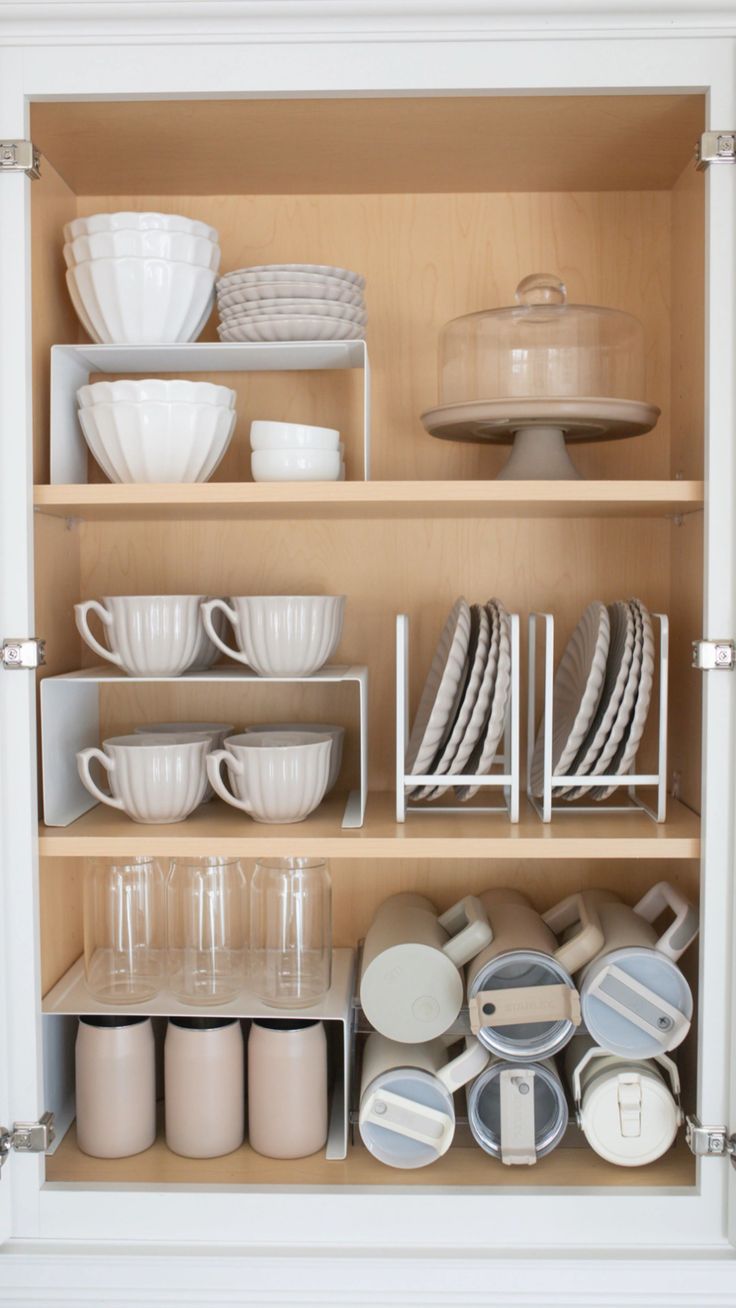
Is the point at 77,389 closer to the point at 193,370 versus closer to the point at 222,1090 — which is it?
the point at 193,370

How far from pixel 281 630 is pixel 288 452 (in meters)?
0.19

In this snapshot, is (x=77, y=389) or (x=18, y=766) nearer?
(x=18, y=766)

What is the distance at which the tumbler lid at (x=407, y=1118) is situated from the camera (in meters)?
1.16

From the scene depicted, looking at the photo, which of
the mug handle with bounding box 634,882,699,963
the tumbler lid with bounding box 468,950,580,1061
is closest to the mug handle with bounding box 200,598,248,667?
the tumbler lid with bounding box 468,950,580,1061

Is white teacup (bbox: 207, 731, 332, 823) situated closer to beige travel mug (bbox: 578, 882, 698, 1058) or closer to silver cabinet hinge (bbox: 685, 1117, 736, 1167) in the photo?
beige travel mug (bbox: 578, 882, 698, 1058)

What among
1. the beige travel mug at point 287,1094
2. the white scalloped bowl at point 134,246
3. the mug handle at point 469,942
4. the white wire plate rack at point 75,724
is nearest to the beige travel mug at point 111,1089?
the beige travel mug at point 287,1094

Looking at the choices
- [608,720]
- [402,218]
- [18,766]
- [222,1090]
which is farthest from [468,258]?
[222,1090]

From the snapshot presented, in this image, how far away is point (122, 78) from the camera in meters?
1.07

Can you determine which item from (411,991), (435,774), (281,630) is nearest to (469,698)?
(435,774)

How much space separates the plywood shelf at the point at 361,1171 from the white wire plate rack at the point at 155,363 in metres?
0.73

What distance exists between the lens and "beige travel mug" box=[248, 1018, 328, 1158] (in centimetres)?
121

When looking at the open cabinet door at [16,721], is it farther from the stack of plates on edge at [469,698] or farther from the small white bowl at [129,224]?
the stack of plates on edge at [469,698]

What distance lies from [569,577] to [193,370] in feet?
1.77

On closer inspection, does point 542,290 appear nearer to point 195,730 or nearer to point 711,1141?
point 195,730
